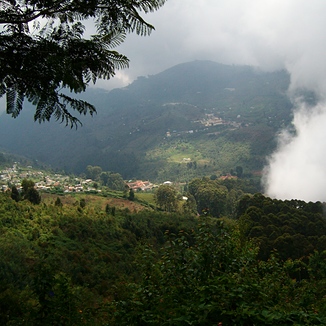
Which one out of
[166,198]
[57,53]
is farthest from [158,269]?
[166,198]

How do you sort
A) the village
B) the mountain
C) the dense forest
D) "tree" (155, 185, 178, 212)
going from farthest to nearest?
the mountain → the village → "tree" (155, 185, 178, 212) → the dense forest

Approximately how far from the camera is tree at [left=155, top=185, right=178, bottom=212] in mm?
44875

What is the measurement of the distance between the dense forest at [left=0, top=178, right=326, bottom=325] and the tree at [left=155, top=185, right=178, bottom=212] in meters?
11.9

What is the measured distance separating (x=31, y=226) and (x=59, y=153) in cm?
16094

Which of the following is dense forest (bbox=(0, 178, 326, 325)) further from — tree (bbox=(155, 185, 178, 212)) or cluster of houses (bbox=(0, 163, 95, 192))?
cluster of houses (bbox=(0, 163, 95, 192))

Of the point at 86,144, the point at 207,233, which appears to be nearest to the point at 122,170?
the point at 86,144

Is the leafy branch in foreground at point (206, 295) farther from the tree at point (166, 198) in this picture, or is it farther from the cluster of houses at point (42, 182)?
the cluster of houses at point (42, 182)

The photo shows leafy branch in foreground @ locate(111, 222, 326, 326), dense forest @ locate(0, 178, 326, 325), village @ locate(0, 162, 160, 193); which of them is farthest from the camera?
village @ locate(0, 162, 160, 193)

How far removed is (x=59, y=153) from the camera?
169 meters

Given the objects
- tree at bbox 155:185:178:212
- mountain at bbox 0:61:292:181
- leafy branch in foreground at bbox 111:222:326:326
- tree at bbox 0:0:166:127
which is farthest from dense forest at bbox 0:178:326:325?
mountain at bbox 0:61:292:181

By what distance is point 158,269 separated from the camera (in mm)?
3832

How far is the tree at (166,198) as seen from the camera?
44875 millimetres

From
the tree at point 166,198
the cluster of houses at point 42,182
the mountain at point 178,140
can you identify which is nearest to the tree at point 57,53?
the tree at point 166,198

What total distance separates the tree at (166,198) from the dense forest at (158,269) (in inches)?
470
